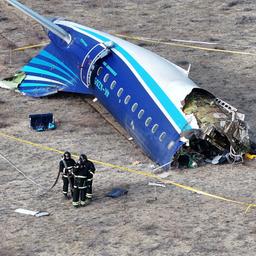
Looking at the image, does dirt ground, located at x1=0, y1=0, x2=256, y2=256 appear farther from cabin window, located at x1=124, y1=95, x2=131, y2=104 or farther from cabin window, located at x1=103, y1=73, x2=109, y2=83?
cabin window, located at x1=103, y1=73, x2=109, y2=83

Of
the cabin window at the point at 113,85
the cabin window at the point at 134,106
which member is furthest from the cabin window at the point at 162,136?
the cabin window at the point at 113,85

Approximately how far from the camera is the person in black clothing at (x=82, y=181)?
90.3 ft

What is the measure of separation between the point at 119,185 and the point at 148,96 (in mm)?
4427

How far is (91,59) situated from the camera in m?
35.9

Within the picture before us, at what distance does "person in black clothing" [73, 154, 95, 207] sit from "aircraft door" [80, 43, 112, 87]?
28.9ft

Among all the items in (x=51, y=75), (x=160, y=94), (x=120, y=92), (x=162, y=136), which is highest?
(x=160, y=94)

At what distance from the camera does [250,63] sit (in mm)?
43656

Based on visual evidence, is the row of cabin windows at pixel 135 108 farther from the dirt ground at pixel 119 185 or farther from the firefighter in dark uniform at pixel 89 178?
the firefighter in dark uniform at pixel 89 178

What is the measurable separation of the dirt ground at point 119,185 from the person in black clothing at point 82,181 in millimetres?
349

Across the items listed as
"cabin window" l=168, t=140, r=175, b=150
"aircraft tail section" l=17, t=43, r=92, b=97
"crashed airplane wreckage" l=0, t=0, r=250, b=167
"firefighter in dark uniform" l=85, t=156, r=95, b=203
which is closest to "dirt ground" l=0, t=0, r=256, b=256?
"firefighter in dark uniform" l=85, t=156, r=95, b=203

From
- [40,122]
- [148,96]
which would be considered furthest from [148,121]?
[40,122]

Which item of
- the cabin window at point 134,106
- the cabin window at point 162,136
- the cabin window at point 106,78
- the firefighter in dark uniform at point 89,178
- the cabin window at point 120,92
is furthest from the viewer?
the cabin window at point 106,78

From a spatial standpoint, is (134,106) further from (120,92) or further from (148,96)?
(120,92)

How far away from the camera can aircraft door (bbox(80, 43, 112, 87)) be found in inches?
1394
